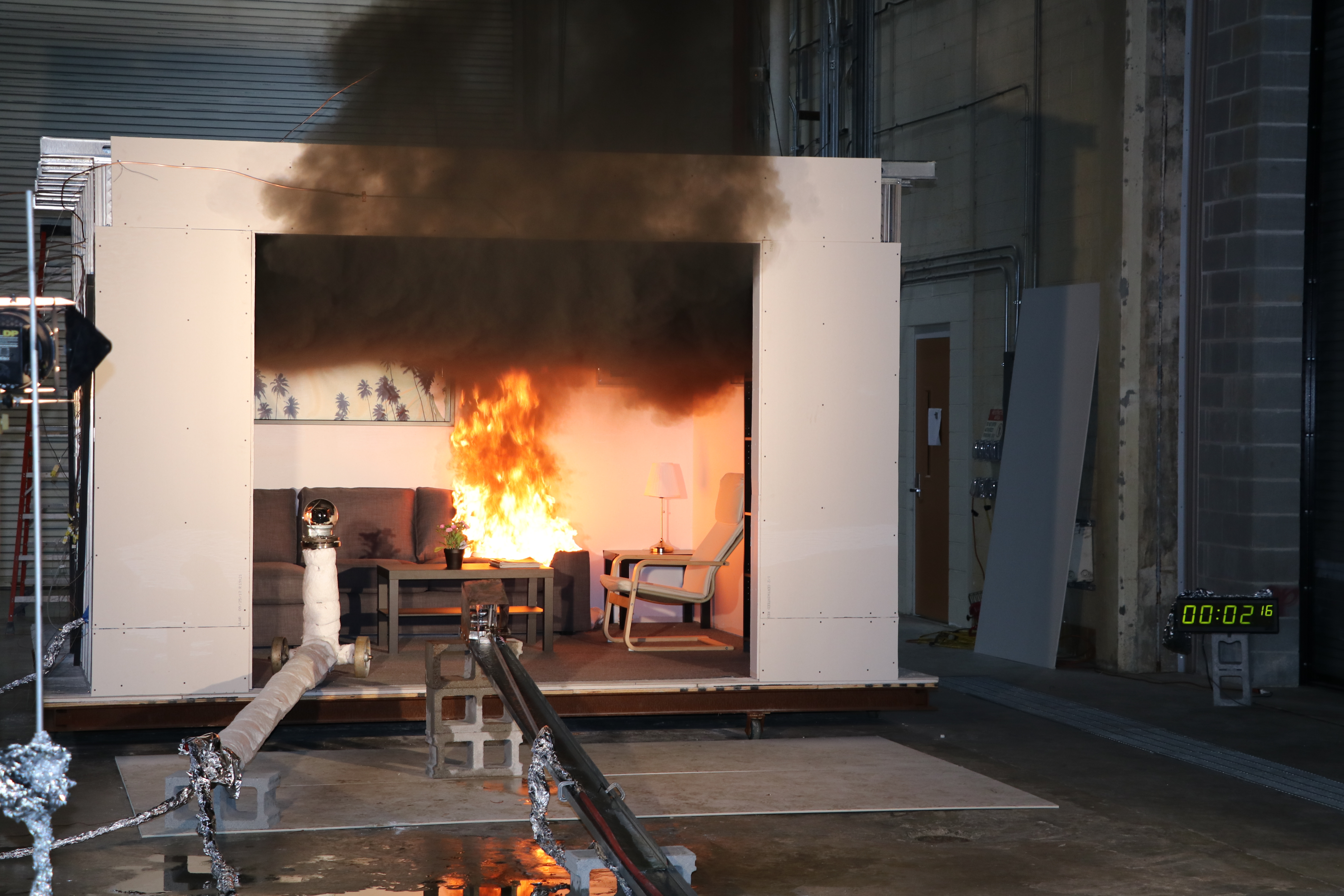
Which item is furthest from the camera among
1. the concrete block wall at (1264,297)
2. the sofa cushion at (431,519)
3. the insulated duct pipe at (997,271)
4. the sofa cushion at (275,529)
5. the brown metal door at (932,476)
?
the brown metal door at (932,476)

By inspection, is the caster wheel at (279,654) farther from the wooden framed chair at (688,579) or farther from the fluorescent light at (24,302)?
the fluorescent light at (24,302)

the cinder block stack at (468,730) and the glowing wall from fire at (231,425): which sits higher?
the glowing wall from fire at (231,425)

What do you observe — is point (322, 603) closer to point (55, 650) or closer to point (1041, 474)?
point (55, 650)

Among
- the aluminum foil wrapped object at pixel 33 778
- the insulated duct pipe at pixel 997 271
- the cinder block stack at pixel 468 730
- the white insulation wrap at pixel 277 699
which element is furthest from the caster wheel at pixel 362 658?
the insulated duct pipe at pixel 997 271

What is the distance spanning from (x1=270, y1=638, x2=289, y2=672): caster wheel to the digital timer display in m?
4.47

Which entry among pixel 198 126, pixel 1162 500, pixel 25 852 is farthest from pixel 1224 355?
pixel 198 126

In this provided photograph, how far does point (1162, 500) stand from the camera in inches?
328

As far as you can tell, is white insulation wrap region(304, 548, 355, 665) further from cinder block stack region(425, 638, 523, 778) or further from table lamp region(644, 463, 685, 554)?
table lamp region(644, 463, 685, 554)

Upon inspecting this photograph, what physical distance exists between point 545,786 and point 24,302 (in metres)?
1.87

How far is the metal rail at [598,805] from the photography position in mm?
2779

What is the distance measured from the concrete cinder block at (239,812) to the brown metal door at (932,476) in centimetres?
647

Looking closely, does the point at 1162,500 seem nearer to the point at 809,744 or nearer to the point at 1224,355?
the point at 1224,355

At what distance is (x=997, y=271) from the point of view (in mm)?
9516

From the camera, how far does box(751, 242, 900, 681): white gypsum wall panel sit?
626 centimetres
